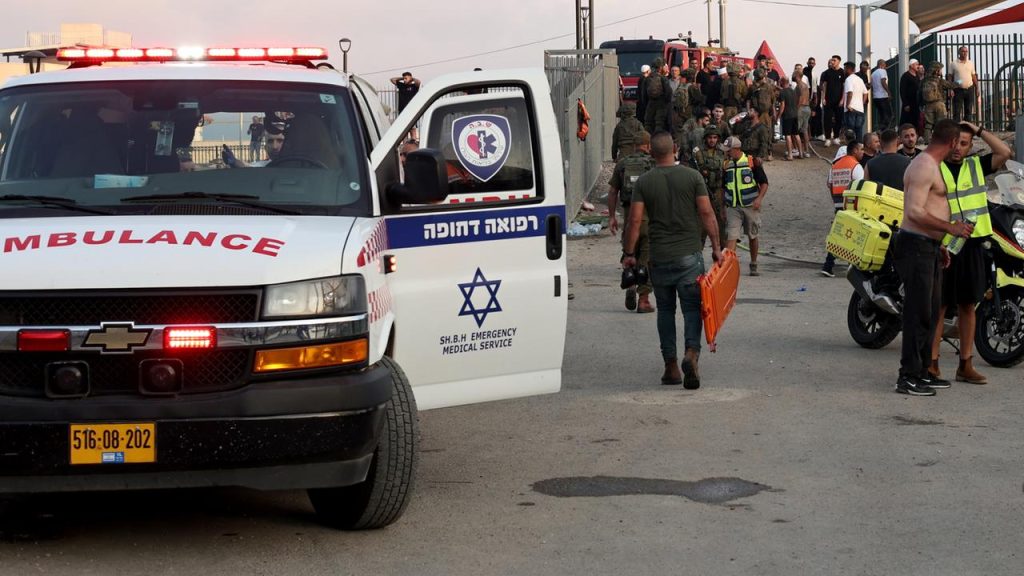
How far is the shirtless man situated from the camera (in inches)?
380

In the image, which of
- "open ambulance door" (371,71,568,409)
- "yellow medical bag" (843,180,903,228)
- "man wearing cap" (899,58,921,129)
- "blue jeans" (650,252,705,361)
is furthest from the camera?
"man wearing cap" (899,58,921,129)

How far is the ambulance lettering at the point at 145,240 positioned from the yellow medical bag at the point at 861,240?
23.8ft

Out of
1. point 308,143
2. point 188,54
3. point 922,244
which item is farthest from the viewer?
point 922,244

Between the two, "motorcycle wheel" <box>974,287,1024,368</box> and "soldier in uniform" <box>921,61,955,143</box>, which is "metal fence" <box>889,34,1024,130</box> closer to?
"soldier in uniform" <box>921,61,955,143</box>

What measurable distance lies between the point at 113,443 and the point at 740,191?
12793mm

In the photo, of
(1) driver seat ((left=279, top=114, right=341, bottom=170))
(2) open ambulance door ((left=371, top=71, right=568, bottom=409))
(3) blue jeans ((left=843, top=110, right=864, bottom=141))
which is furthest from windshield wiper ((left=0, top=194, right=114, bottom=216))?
(3) blue jeans ((left=843, top=110, right=864, bottom=141))

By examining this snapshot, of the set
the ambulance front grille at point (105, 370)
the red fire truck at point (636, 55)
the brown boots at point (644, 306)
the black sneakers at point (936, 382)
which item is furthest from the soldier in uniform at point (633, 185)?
the red fire truck at point (636, 55)

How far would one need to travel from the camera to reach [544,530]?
631cm

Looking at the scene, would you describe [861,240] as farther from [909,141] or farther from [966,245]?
[909,141]

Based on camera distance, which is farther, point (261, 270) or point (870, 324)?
point (870, 324)

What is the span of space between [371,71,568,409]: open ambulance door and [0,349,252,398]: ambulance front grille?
1.39 m

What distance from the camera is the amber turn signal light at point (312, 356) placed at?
5508 mm

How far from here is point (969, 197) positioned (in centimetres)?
1002

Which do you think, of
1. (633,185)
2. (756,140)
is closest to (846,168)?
(633,185)
